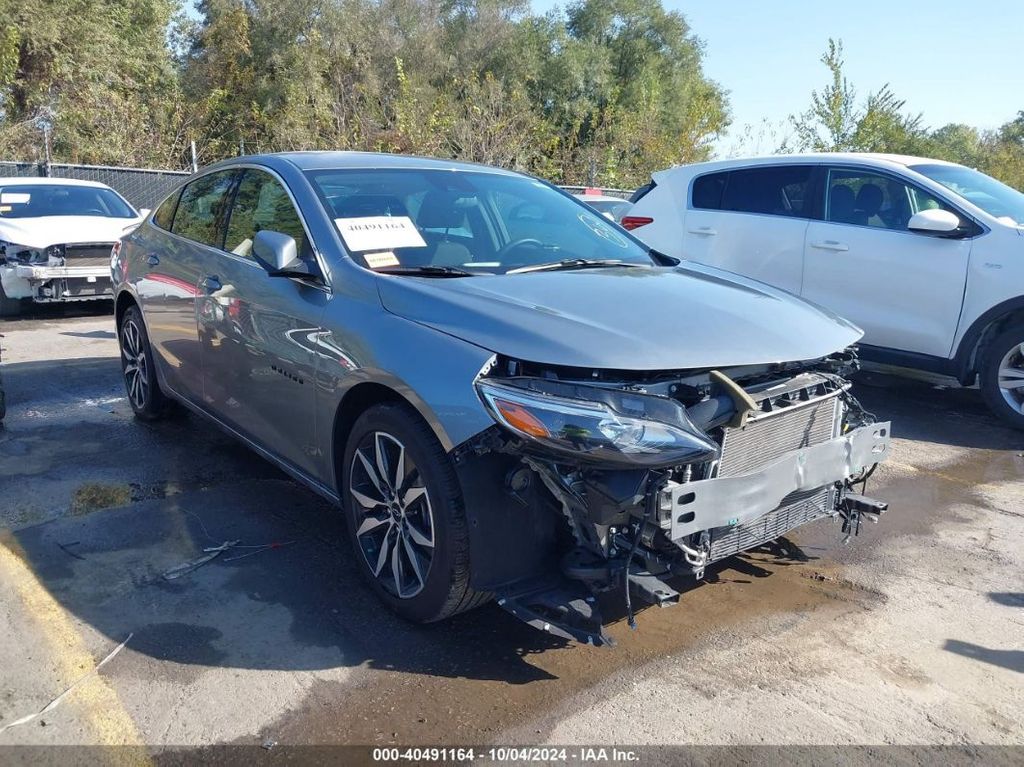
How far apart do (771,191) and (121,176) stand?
14.0 m

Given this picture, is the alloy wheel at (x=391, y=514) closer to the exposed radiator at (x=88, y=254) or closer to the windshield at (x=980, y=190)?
the windshield at (x=980, y=190)

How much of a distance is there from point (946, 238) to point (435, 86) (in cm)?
2721

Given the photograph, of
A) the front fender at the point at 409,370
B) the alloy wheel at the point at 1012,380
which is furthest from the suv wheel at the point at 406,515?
the alloy wheel at the point at 1012,380

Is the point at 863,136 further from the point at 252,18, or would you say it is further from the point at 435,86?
the point at 252,18

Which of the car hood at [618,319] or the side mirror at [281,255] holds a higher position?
the side mirror at [281,255]

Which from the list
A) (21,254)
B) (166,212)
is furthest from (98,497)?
(21,254)

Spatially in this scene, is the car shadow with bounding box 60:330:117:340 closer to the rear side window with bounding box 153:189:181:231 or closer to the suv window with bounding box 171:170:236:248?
the rear side window with bounding box 153:189:181:231

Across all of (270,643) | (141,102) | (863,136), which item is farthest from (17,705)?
(141,102)

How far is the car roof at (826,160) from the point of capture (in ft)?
23.2

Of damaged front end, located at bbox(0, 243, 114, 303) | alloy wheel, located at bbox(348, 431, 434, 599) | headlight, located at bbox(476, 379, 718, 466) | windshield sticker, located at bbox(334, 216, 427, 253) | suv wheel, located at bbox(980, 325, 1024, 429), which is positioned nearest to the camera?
headlight, located at bbox(476, 379, 718, 466)

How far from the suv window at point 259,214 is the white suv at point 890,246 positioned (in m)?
3.12

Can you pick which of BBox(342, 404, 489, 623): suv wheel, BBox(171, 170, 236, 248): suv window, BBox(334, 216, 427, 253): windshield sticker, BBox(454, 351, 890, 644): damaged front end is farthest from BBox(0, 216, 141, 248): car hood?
BBox(454, 351, 890, 644): damaged front end

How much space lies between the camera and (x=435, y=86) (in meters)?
31.3

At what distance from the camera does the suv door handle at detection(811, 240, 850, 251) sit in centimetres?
703
